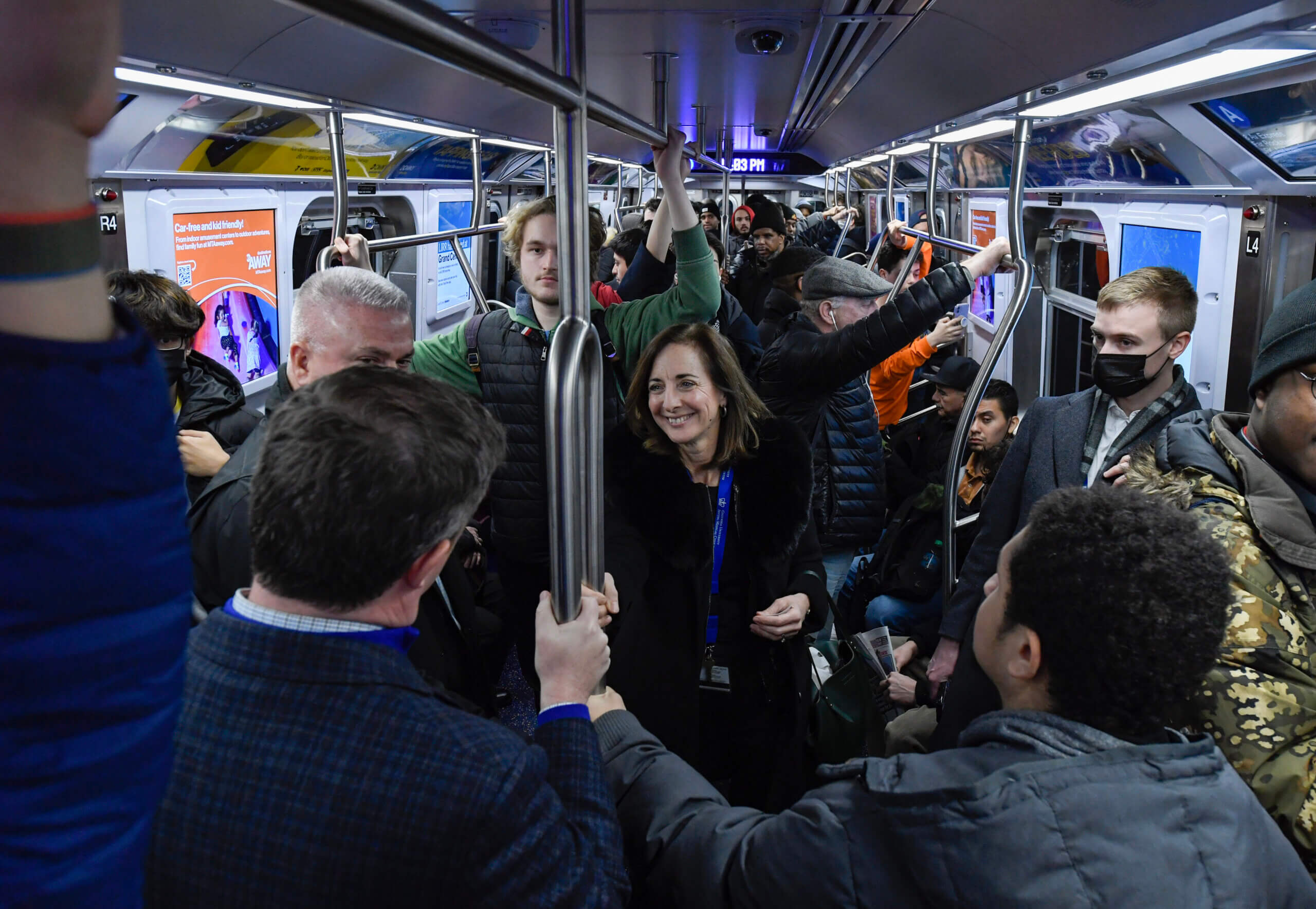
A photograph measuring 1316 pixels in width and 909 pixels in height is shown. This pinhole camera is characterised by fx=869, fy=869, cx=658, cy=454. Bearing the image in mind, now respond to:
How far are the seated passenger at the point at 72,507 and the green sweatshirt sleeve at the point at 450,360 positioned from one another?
233 centimetres

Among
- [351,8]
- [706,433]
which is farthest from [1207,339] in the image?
[351,8]

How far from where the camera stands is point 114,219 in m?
3.92

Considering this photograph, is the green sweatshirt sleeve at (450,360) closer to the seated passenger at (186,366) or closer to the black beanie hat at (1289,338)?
the seated passenger at (186,366)

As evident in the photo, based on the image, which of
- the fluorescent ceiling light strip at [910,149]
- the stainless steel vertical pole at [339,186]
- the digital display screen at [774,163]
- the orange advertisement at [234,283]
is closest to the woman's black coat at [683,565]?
the stainless steel vertical pole at [339,186]

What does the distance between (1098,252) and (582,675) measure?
5244 mm

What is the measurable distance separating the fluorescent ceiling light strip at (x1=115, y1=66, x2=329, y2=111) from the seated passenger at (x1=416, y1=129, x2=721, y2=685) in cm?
98

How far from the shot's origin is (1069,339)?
6.12m

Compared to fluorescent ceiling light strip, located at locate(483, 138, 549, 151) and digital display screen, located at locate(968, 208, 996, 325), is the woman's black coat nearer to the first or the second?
fluorescent ceiling light strip, located at locate(483, 138, 549, 151)

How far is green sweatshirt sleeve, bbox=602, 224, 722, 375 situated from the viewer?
101 inches

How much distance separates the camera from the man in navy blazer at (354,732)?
88 centimetres

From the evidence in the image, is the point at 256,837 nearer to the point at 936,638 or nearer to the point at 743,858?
the point at 743,858

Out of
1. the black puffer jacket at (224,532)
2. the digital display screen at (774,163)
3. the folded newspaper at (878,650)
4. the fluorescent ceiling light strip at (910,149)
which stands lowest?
the folded newspaper at (878,650)

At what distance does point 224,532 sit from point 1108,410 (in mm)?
2181

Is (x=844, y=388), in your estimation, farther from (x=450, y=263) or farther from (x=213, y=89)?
(x=450, y=263)
